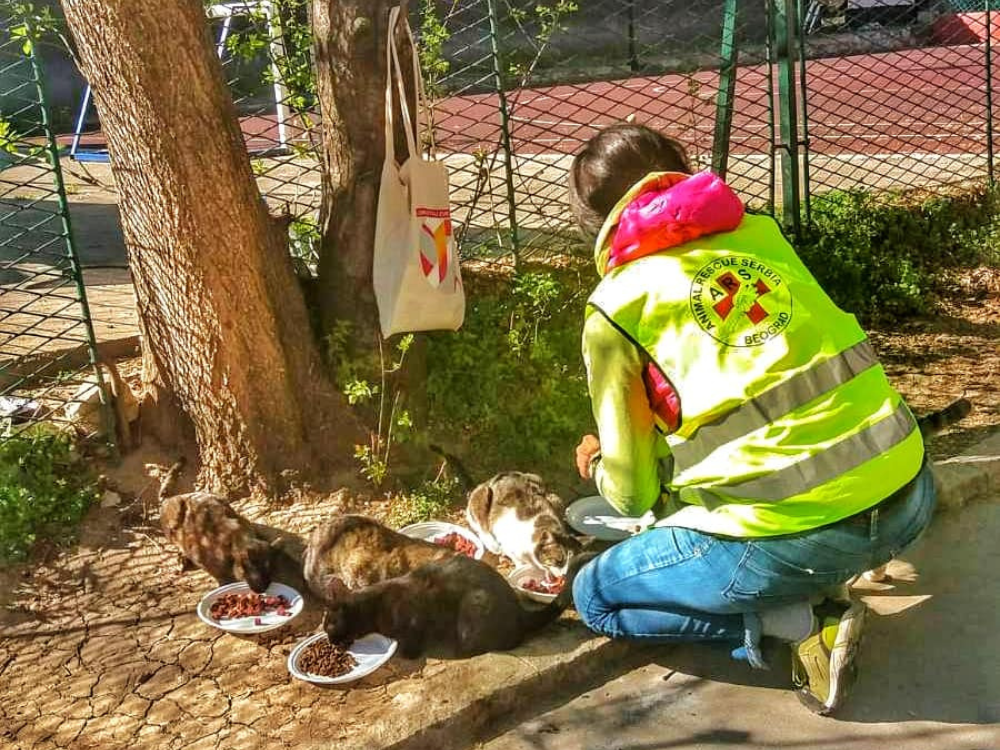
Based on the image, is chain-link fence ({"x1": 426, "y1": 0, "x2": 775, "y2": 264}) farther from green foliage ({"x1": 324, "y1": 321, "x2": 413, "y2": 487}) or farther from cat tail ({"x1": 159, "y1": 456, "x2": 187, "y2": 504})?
cat tail ({"x1": 159, "y1": 456, "x2": 187, "y2": 504})

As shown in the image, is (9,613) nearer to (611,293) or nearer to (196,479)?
(196,479)

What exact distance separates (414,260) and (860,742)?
2356 millimetres

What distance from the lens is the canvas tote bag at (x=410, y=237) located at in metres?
4.49

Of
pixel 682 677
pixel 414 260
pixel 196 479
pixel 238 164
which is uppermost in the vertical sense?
pixel 238 164

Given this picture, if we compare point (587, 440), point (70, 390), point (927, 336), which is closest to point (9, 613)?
point (70, 390)

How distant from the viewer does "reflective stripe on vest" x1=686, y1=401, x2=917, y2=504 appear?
10.5ft

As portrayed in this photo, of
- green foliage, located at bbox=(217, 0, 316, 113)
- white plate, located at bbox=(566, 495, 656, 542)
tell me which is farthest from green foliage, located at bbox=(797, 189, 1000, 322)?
green foliage, located at bbox=(217, 0, 316, 113)

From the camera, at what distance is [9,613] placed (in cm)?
436

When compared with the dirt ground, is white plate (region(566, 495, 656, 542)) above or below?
above

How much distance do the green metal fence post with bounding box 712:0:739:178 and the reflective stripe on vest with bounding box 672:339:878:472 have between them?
3.25 metres

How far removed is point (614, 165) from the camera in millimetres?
3477

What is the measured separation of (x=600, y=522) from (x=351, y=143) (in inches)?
74.8

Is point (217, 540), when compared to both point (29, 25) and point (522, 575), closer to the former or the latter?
point (522, 575)

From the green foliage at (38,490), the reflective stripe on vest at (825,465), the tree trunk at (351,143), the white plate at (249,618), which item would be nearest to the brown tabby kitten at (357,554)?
the white plate at (249,618)
